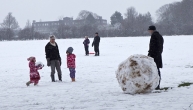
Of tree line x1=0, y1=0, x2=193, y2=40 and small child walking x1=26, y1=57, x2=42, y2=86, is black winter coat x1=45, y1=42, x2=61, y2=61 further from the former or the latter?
tree line x1=0, y1=0, x2=193, y2=40

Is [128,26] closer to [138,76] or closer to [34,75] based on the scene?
[34,75]

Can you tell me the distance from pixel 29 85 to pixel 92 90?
9.20 feet

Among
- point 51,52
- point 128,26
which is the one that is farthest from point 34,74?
point 128,26

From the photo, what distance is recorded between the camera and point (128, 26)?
267 ft

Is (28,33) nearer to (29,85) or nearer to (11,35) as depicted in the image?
(11,35)

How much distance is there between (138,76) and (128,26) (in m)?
73.7

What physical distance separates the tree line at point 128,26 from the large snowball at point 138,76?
181 feet

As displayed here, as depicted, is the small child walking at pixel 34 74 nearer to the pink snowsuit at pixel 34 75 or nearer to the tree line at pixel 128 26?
the pink snowsuit at pixel 34 75

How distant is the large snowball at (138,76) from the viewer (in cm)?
841

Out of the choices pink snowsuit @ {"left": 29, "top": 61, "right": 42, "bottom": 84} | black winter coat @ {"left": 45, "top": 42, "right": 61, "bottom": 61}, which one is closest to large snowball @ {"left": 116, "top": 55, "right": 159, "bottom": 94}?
pink snowsuit @ {"left": 29, "top": 61, "right": 42, "bottom": 84}

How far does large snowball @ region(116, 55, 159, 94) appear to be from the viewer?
841 centimetres

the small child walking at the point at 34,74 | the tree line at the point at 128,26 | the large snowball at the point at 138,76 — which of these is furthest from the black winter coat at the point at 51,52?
the tree line at the point at 128,26

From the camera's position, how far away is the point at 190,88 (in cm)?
910

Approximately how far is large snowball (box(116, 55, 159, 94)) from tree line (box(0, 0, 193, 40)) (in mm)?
55235
